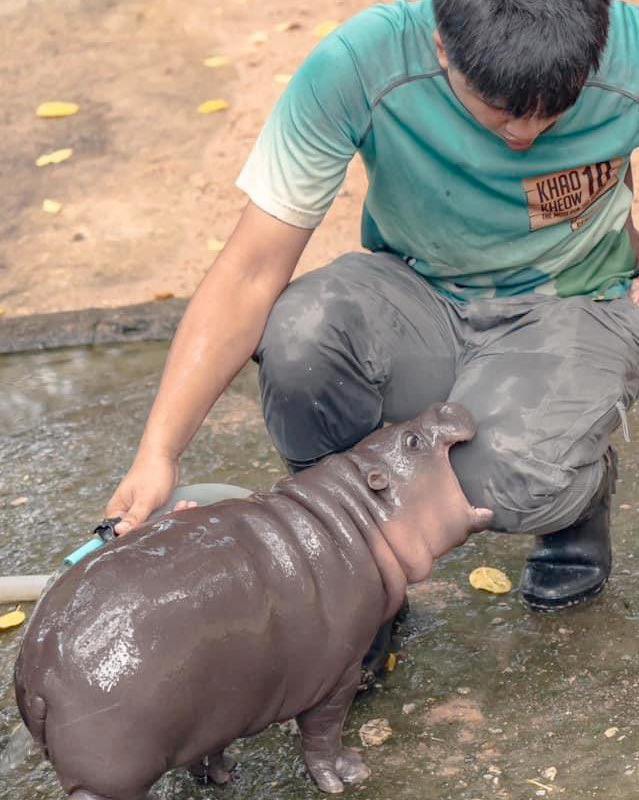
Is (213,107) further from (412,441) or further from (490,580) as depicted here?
(412,441)

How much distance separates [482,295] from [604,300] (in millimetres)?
315

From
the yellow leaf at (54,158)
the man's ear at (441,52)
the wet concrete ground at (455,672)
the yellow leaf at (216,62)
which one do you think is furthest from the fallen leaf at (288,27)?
the man's ear at (441,52)

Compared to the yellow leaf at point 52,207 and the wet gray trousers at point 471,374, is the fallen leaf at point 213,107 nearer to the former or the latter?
the yellow leaf at point 52,207

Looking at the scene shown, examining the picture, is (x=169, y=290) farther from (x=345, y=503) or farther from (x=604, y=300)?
(x=345, y=503)

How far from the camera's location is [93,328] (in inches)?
212

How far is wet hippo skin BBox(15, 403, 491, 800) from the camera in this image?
242cm

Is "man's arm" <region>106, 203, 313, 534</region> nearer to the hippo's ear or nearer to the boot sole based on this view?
the hippo's ear

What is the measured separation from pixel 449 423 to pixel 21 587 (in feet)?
4.44

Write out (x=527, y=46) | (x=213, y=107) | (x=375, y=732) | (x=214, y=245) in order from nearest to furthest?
(x=527, y=46) → (x=375, y=732) → (x=214, y=245) → (x=213, y=107)

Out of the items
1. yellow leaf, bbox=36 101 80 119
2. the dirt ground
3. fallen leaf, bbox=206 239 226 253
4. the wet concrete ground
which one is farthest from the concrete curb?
yellow leaf, bbox=36 101 80 119

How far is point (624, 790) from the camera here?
2.83m

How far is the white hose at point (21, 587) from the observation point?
363 centimetres

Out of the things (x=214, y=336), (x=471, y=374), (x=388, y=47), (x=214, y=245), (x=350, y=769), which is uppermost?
(x=388, y=47)

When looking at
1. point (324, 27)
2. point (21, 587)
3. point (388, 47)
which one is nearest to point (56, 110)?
point (324, 27)
